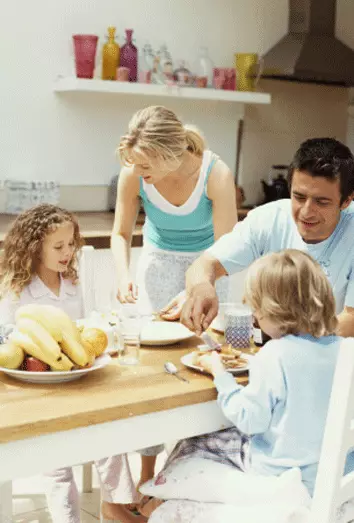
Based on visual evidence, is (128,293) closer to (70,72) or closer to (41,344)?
(41,344)

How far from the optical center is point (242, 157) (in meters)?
5.42

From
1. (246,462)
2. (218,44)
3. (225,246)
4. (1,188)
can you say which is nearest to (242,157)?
(218,44)

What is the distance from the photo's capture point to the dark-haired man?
86.0 inches

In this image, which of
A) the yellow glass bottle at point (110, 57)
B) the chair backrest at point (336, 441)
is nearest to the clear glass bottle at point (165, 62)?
the yellow glass bottle at point (110, 57)

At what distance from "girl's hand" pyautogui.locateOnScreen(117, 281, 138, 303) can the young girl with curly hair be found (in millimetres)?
146

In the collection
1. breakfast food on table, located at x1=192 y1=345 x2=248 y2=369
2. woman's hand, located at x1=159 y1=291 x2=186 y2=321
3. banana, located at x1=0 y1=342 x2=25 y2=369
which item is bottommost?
woman's hand, located at x1=159 y1=291 x2=186 y2=321

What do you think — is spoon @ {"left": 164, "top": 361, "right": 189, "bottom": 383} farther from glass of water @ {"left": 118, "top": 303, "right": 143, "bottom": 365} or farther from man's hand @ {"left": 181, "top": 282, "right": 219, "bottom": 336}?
man's hand @ {"left": 181, "top": 282, "right": 219, "bottom": 336}

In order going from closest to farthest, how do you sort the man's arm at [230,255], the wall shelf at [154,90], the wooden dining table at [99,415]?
the wooden dining table at [99,415], the man's arm at [230,255], the wall shelf at [154,90]

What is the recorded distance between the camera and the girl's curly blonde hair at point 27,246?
104 inches

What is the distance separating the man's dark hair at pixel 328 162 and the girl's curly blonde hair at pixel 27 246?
0.89 m

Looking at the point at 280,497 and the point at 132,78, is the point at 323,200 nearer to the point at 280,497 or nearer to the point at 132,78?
the point at 280,497

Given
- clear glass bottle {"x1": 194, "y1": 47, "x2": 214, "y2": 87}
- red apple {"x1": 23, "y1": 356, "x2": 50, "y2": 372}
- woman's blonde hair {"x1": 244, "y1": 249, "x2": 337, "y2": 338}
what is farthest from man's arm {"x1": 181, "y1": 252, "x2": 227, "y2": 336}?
clear glass bottle {"x1": 194, "y1": 47, "x2": 214, "y2": 87}

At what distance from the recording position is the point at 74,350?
189cm

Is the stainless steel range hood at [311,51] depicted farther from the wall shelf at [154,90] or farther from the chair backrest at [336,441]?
the chair backrest at [336,441]
